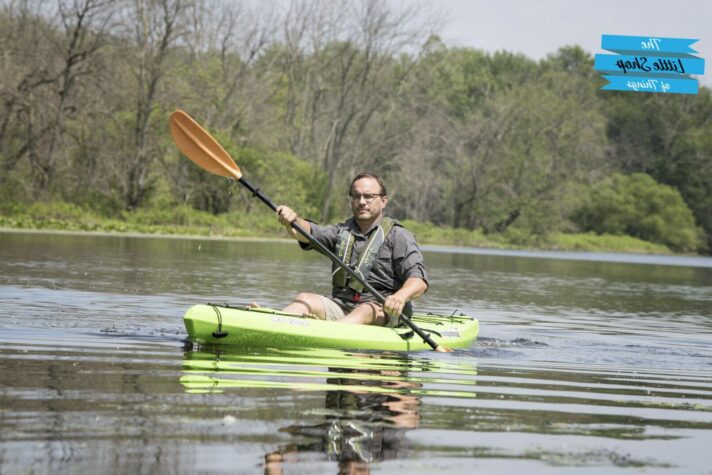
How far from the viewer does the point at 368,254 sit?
8031 mm

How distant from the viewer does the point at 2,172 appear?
107 feet

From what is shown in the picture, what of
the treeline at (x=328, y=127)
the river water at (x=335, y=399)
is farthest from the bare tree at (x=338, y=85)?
the river water at (x=335, y=399)

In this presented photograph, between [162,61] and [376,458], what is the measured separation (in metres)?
32.8

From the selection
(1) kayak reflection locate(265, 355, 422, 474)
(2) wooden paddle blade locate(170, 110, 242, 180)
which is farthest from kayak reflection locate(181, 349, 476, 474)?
(2) wooden paddle blade locate(170, 110, 242, 180)

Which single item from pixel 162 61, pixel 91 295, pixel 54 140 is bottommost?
pixel 91 295

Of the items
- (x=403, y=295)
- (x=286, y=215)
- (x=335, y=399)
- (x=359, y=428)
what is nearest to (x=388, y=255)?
(x=403, y=295)

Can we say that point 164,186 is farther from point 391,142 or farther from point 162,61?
point 391,142

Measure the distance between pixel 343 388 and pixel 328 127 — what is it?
46191 millimetres

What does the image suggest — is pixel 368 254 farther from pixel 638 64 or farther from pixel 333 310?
pixel 638 64

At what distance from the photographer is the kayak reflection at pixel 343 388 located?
13.5 feet

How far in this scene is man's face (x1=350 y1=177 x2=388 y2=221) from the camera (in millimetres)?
7836

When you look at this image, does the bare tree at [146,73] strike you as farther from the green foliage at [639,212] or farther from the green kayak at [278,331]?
the green kayak at [278,331]

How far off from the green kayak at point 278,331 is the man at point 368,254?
192mm

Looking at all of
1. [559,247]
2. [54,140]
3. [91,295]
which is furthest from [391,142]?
[91,295]
